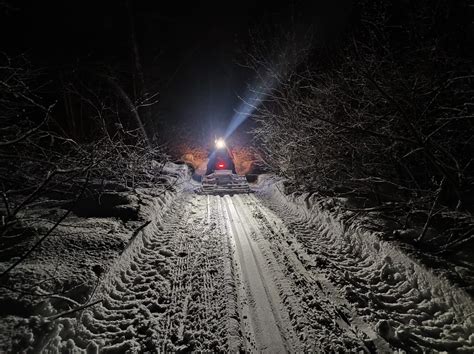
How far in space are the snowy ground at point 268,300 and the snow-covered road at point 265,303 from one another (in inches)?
0.5

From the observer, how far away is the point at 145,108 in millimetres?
14625

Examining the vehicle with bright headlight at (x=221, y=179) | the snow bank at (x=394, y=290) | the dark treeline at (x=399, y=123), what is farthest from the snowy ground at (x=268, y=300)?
the vehicle with bright headlight at (x=221, y=179)

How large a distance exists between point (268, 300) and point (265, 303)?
0.08 metres

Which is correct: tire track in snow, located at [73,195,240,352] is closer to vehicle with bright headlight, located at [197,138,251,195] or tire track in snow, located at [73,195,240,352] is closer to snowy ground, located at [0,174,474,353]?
snowy ground, located at [0,174,474,353]

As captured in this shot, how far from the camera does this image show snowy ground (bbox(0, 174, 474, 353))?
2.87 m

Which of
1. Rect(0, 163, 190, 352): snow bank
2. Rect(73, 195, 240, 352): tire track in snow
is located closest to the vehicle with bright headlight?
Rect(0, 163, 190, 352): snow bank

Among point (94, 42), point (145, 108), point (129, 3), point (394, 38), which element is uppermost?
point (129, 3)

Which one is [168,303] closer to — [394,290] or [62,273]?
[62,273]

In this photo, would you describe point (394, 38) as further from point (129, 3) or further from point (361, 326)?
point (129, 3)

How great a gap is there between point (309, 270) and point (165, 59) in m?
15.8

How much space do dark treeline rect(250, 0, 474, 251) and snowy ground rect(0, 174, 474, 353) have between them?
3.49 feet

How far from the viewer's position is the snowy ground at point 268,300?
9.43 feet

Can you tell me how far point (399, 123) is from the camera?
5.75 metres

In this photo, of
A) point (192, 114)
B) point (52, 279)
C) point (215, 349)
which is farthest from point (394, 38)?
point (192, 114)
